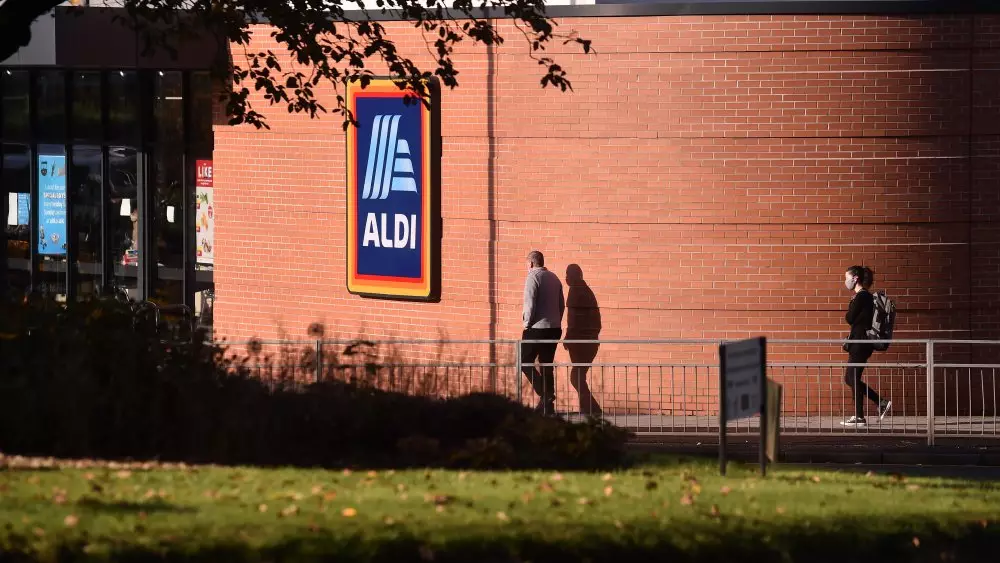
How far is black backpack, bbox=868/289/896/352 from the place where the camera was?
16594mm

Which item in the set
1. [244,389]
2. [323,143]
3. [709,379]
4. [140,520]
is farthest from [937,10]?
[140,520]

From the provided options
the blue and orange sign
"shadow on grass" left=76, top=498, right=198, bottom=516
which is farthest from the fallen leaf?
the blue and orange sign

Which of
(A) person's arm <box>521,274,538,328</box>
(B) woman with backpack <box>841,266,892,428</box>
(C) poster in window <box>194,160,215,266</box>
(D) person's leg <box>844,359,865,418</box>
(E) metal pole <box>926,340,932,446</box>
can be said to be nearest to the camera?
(E) metal pole <box>926,340,932,446</box>

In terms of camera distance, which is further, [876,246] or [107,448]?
[876,246]

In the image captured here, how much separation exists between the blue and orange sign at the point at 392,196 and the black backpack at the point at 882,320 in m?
4.88

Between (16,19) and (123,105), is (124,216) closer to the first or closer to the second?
(123,105)

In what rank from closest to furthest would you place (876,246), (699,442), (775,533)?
(775,533) < (699,442) < (876,246)

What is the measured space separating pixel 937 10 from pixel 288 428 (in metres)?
9.06

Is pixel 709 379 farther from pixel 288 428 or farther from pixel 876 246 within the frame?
pixel 288 428

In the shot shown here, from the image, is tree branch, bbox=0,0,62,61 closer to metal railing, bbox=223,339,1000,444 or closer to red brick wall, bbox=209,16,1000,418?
metal railing, bbox=223,339,1000,444

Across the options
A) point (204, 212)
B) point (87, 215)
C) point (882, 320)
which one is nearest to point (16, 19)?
point (882, 320)

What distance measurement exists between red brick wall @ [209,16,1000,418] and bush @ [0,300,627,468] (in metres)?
5.52

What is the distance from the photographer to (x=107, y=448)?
10.7 metres

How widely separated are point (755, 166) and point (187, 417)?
315 inches
